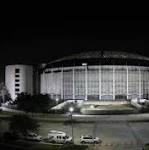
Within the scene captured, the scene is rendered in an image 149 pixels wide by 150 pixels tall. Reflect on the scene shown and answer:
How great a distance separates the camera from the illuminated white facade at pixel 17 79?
90562 millimetres

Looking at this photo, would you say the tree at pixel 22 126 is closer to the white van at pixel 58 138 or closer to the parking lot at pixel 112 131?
the white van at pixel 58 138

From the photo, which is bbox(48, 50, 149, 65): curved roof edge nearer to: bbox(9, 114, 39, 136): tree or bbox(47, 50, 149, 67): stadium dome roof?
bbox(47, 50, 149, 67): stadium dome roof

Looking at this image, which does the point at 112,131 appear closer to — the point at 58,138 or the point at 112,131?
the point at 112,131

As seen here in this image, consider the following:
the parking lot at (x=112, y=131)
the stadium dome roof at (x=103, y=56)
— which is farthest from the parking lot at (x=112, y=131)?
the stadium dome roof at (x=103, y=56)

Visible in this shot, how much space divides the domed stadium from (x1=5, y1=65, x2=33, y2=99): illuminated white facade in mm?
11733


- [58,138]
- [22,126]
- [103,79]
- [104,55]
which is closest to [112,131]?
[58,138]

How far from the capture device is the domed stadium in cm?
7981

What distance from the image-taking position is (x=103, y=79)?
80.4 meters

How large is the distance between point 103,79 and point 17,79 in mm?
25104

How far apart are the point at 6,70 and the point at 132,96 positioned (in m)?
36.2

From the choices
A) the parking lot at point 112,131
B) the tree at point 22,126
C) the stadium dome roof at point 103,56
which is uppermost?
the stadium dome roof at point 103,56

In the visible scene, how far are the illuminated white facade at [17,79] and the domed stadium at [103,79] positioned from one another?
11733 mm

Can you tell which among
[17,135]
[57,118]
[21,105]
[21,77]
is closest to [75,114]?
[57,118]

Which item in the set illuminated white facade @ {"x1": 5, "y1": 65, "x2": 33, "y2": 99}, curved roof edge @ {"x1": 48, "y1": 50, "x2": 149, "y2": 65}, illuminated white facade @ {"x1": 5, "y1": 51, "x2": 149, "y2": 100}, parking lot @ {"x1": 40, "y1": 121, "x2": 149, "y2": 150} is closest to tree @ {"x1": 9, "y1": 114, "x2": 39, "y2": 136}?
parking lot @ {"x1": 40, "y1": 121, "x2": 149, "y2": 150}
